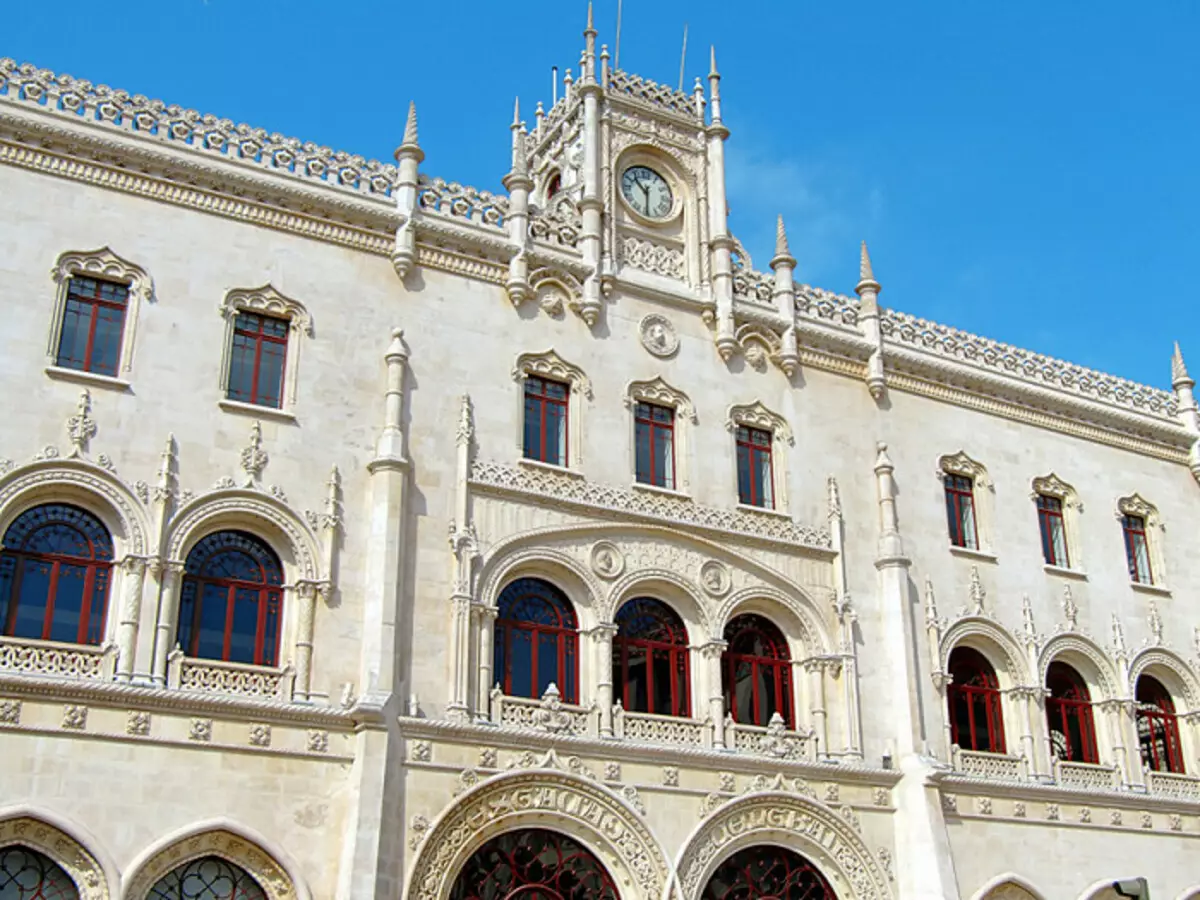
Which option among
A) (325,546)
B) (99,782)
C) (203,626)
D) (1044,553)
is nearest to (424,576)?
(325,546)

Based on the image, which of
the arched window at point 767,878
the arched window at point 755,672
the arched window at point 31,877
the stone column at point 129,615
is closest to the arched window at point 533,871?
the arched window at point 767,878

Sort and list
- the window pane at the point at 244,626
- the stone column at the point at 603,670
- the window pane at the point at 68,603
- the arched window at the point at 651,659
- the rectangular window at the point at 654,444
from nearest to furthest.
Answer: the window pane at the point at 68,603
the window pane at the point at 244,626
the stone column at the point at 603,670
the arched window at the point at 651,659
the rectangular window at the point at 654,444

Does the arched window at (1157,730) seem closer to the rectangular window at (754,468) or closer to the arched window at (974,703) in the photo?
the arched window at (974,703)

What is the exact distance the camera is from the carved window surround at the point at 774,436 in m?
27.1

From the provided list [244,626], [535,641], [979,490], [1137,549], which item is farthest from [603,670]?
[1137,549]

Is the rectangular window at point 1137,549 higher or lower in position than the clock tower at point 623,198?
lower

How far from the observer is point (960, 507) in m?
29.8

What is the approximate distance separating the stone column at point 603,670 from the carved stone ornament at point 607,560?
950mm

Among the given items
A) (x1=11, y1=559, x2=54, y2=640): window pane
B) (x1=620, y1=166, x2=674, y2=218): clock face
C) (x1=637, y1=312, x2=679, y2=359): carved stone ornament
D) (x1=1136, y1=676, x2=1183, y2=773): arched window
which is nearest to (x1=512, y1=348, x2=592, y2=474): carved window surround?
(x1=637, y1=312, x2=679, y2=359): carved stone ornament

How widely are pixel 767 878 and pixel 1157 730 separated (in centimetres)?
1091

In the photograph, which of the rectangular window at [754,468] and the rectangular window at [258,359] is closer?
the rectangular window at [258,359]

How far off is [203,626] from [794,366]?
41.8 ft

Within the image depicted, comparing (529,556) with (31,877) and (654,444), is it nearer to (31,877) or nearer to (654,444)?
(654,444)

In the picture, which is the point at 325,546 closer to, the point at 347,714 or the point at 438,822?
the point at 347,714
